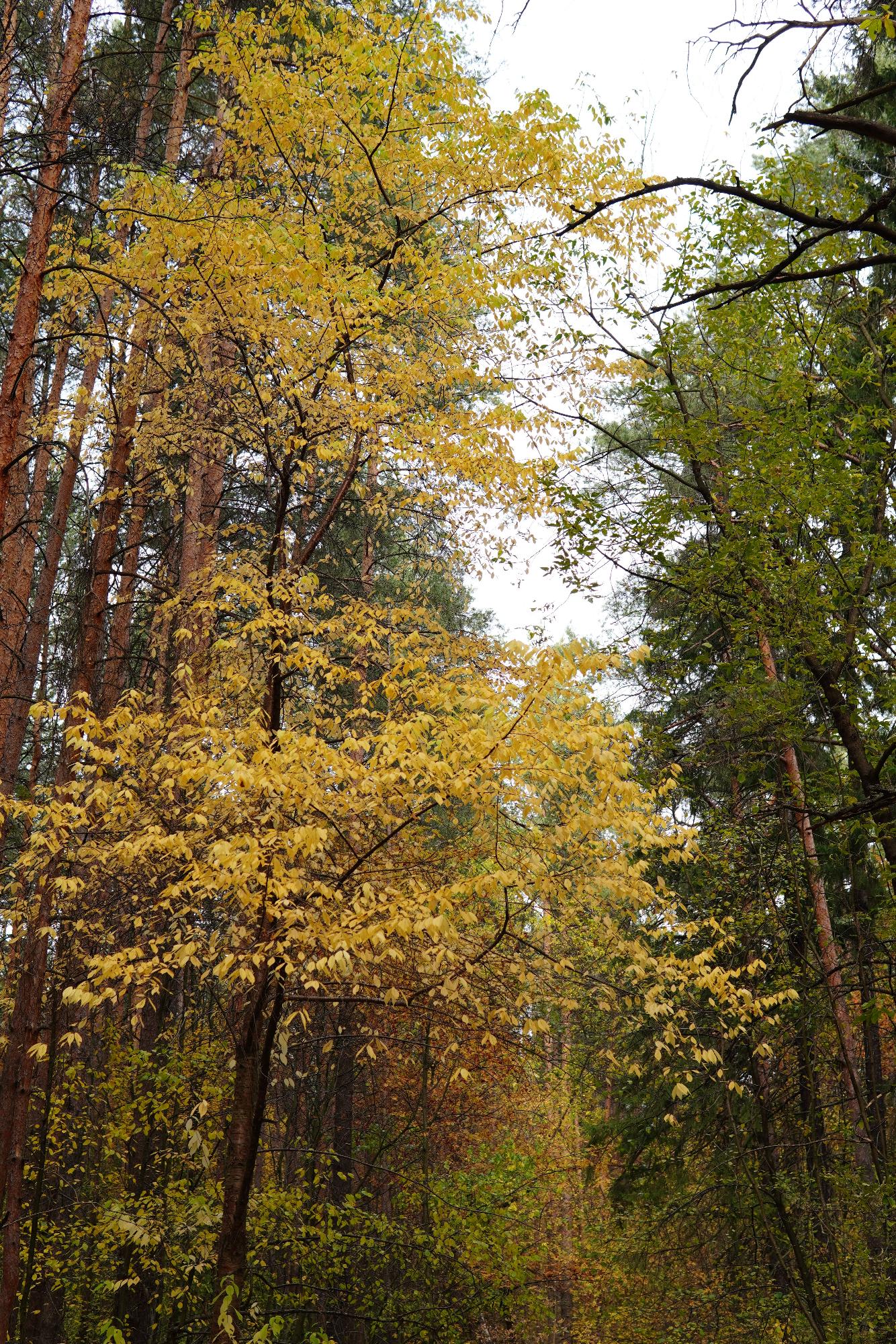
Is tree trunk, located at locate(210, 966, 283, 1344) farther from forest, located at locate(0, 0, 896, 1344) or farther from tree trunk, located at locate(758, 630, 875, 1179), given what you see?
tree trunk, located at locate(758, 630, 875, 1179)

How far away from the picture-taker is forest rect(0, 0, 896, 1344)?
5.35 metres

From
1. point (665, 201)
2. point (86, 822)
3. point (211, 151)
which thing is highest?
point (211, 151)

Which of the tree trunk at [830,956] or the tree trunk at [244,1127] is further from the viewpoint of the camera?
the tree trunk at [830,956]

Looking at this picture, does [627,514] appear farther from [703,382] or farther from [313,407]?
[313,407]

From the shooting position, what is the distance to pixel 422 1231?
28.6 ft

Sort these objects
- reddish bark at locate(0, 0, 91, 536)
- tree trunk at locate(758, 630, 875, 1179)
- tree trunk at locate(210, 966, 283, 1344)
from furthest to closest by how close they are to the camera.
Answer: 1. tree trunk at locate(758, 630, 875, 1179)
2. tree trunk at locate(210, 966, 283, 1344)
3. reddish bark at locate(0, 0, 91, 536)

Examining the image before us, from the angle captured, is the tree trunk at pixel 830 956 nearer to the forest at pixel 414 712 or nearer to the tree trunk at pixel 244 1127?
the forest at pixel 414 712

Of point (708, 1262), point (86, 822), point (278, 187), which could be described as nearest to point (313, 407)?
point (278, 187)

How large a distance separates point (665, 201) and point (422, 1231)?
354 inches

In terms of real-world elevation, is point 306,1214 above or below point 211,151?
below

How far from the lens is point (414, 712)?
18.8ft

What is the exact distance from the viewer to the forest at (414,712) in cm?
535

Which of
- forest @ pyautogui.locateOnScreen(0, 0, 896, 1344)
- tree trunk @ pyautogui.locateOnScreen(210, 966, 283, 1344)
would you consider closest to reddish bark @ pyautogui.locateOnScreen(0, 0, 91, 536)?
forest @ pyautogui.locateOnScreen(0, 0, 896, 1344)

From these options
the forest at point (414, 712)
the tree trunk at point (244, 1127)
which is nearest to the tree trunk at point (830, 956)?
the forest at point (414, 712)
